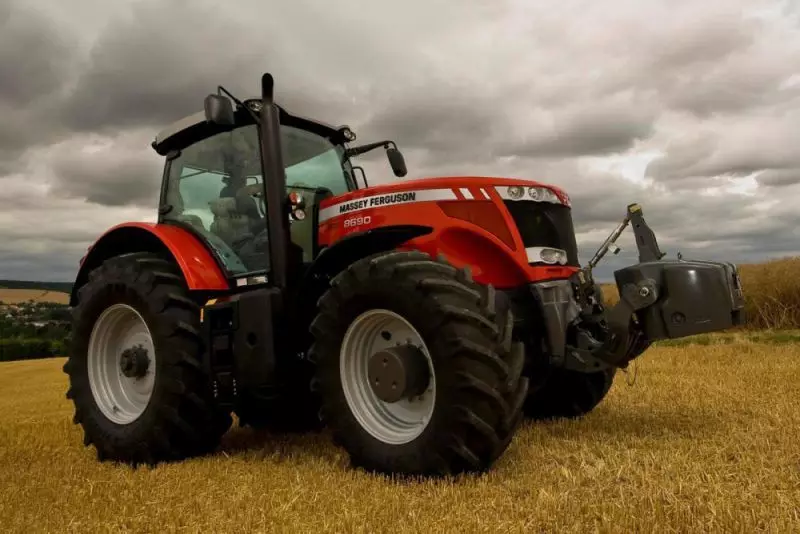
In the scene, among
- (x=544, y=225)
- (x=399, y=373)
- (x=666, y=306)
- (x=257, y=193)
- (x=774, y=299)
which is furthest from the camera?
(x=774, y=299)

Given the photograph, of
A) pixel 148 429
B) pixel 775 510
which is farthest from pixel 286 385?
pixel 775 510

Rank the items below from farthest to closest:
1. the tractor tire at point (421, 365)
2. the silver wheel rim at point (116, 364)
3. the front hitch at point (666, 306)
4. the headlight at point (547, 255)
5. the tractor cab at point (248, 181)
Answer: the silver wheel rim at point (116, 364) → the tractor cab at point (248, 181) → the headlight at point (547, 255) → the front hitch at point (666, 306) → the tractor tire at point (421, 365)

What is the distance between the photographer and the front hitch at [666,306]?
12.7ft

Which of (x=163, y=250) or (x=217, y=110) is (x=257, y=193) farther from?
(x=163, y=250)

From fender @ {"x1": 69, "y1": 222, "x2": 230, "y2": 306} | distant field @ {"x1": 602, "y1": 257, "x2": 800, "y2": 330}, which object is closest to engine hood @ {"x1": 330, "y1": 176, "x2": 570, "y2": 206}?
fender @ {"x1": 69, "y1": 222, "x2": 230, "y2": 306}

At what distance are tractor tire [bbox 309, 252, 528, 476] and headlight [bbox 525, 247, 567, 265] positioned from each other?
17.4 inches

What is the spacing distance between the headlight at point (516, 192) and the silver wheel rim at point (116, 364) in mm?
2961

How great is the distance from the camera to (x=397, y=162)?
19.3 feet

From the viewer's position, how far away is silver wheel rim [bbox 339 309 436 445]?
154 inches

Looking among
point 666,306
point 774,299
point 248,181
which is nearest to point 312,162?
point 248,181

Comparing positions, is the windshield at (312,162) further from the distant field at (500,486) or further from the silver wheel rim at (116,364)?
the distant field at (500,486)

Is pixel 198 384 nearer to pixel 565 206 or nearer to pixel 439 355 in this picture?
pixel 439 355

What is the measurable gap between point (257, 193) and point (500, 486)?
278 cm

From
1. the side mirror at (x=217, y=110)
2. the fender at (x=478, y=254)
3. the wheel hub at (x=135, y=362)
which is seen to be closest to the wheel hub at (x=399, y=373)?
the fender at (x=478, y=254)
